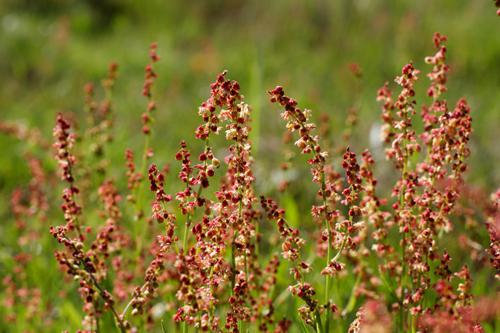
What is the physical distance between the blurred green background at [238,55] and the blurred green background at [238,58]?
0.02 m

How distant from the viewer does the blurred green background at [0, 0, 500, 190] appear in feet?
24.0

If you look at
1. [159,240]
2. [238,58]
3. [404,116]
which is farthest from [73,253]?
[238,58]

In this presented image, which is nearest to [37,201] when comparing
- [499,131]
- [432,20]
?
[499,131]

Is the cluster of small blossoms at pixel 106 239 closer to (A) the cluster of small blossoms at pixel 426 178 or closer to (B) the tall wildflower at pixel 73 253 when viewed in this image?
(B) the tall wildflower at pixel 73 253

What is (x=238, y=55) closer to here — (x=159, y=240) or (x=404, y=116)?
(x=404, y=116)

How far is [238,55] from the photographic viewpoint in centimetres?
1021

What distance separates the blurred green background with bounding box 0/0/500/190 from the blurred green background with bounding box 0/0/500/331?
0.02 metres

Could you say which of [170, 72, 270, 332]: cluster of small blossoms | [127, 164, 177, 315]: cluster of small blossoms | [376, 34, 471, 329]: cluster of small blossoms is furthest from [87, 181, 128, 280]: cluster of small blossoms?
[376, 34, 471, 329]: cluster of small blossoms

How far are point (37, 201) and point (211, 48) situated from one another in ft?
22.8

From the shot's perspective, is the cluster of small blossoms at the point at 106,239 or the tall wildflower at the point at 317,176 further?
the cluster of small blossoms at the point at 106,239

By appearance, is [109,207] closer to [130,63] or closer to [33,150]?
[33,150]

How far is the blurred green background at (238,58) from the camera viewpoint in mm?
6832

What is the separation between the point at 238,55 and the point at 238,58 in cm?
13

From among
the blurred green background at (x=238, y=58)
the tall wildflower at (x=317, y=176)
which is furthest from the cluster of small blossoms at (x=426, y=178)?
the blurred green background at (x=238, y=58)
